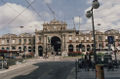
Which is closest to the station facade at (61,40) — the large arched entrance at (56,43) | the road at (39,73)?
the large arched entrance at (56,43)

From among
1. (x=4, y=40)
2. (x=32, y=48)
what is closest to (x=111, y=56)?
(x=32, y=48)

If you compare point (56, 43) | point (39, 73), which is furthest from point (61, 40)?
point (39, 73)

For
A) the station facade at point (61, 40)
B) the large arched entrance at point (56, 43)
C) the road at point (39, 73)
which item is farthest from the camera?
the large arched entrance at point (56, 43)

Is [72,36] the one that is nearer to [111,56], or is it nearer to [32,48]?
[32,48]

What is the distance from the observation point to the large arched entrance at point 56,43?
7743cm

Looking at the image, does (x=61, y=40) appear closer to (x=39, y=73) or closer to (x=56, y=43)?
(x=56, y=43)

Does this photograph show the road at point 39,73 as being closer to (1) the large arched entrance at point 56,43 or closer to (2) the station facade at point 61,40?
(2) the station facade at point 61,40

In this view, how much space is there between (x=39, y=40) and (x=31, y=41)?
23.4ft

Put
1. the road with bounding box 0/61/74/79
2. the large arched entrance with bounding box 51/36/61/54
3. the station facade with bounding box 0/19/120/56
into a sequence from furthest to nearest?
the large arched entrance with bounding box 51/36/61/54, the station facade with bounding box 0/19/120/56, the road with bounding box 0/61/74/79

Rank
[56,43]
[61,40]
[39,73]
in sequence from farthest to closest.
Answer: [56,43] → [61,40] → [39,73]

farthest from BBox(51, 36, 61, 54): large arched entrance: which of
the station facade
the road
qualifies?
the road

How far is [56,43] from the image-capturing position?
77500 millimetres

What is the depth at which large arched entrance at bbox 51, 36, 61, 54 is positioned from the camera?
77.4m

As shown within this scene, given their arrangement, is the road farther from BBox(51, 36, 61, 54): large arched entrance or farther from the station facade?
BBox(51, 36, 61, 54): large arched entrance
